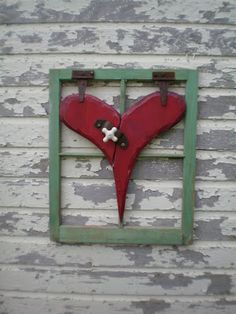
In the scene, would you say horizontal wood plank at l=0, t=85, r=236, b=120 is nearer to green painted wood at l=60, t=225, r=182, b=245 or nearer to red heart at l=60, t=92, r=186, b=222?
red heart at l=60, t=92, r=186, b=222

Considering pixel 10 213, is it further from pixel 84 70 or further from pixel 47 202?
pixel 84 70

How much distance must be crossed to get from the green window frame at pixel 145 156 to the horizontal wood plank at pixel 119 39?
0.12 m

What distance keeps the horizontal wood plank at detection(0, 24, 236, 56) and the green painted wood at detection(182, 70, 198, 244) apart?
168mm

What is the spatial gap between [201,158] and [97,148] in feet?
1.82

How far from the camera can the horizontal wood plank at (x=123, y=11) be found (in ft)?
5.23

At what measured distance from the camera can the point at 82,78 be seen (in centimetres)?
161

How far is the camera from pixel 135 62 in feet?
5.33

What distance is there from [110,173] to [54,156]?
1.02ft

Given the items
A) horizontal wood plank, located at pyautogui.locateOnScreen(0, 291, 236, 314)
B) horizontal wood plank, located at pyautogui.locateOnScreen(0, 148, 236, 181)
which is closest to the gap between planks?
horizontal wood plank, located at pyautogui.locateOnScreen(0, 291, 236, 314)

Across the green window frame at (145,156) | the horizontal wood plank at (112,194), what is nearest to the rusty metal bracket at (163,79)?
the green window frame at (145,156)

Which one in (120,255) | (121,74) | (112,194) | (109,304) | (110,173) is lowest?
(109,304)

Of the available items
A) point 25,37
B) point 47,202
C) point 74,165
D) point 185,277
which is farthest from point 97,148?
point 185,277

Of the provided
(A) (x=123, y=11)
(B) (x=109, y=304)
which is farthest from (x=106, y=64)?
(B) (x=109, y=304)

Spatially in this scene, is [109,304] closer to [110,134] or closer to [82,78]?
[110,134]
